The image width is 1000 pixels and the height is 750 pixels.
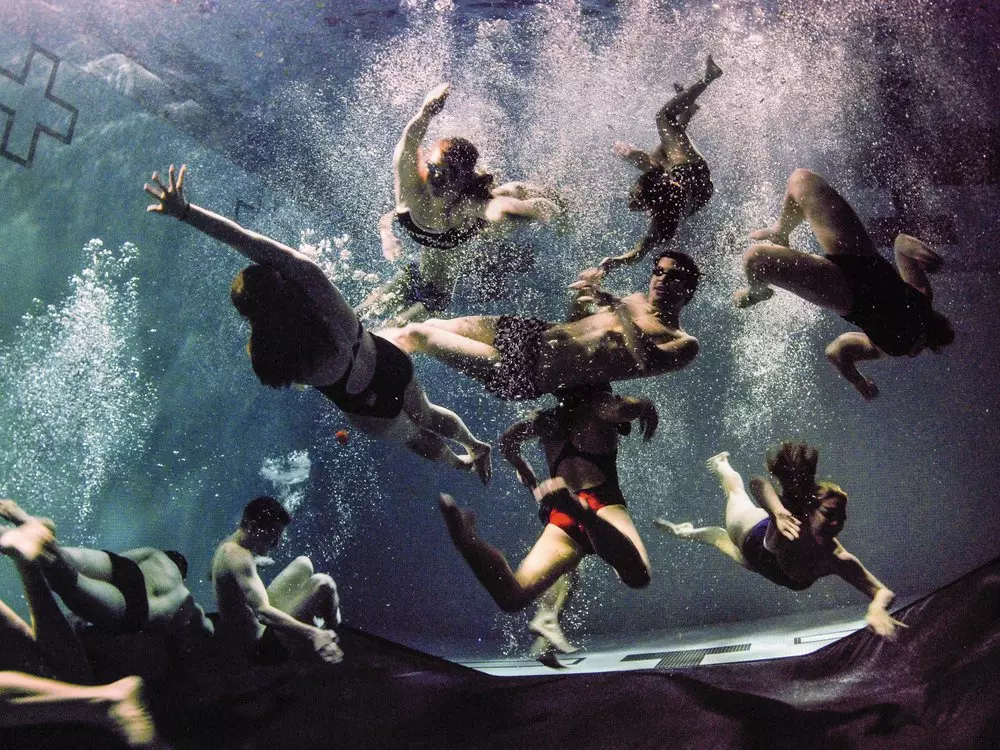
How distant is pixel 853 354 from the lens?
4.22m

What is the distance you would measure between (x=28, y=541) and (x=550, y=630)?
3.22 m

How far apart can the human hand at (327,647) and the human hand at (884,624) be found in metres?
2.90

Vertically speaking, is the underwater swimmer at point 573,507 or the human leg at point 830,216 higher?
the human leg at point 830,216

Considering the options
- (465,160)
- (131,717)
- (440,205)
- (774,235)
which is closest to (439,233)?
(440,205)

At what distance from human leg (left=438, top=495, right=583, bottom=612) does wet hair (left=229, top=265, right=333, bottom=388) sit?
1.06 metres

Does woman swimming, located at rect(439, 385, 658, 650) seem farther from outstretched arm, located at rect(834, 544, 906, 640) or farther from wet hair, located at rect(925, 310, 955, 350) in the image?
wet hair, located at rect(925, 310, 955, 350)

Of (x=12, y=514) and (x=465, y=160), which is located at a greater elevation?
(x=465, y=160)

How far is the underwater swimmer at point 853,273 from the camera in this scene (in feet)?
12.0

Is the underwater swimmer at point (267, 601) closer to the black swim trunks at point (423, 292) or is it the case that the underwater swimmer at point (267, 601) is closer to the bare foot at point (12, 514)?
the bare foot at point (12, 514)

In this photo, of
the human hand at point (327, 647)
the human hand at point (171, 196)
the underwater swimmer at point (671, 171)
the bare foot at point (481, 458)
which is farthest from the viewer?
the underwater swimmer at point (671, 171)

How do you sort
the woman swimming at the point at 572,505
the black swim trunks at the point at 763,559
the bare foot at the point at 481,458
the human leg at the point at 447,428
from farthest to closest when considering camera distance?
the black swim trunks at the point at 763,559, the bare foot at the point at 481,458, the human leg at the point at 447,428, the woman swimming at the point at 572,505

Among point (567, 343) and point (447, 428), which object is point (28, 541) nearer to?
point (447, 428)

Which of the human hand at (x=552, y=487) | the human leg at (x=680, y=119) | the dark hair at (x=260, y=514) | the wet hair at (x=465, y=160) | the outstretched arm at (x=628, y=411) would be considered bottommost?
the dark hair at (x=260, y=514)

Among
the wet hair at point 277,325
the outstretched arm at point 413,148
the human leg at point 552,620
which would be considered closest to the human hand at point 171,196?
the wet hair at point 277,325
